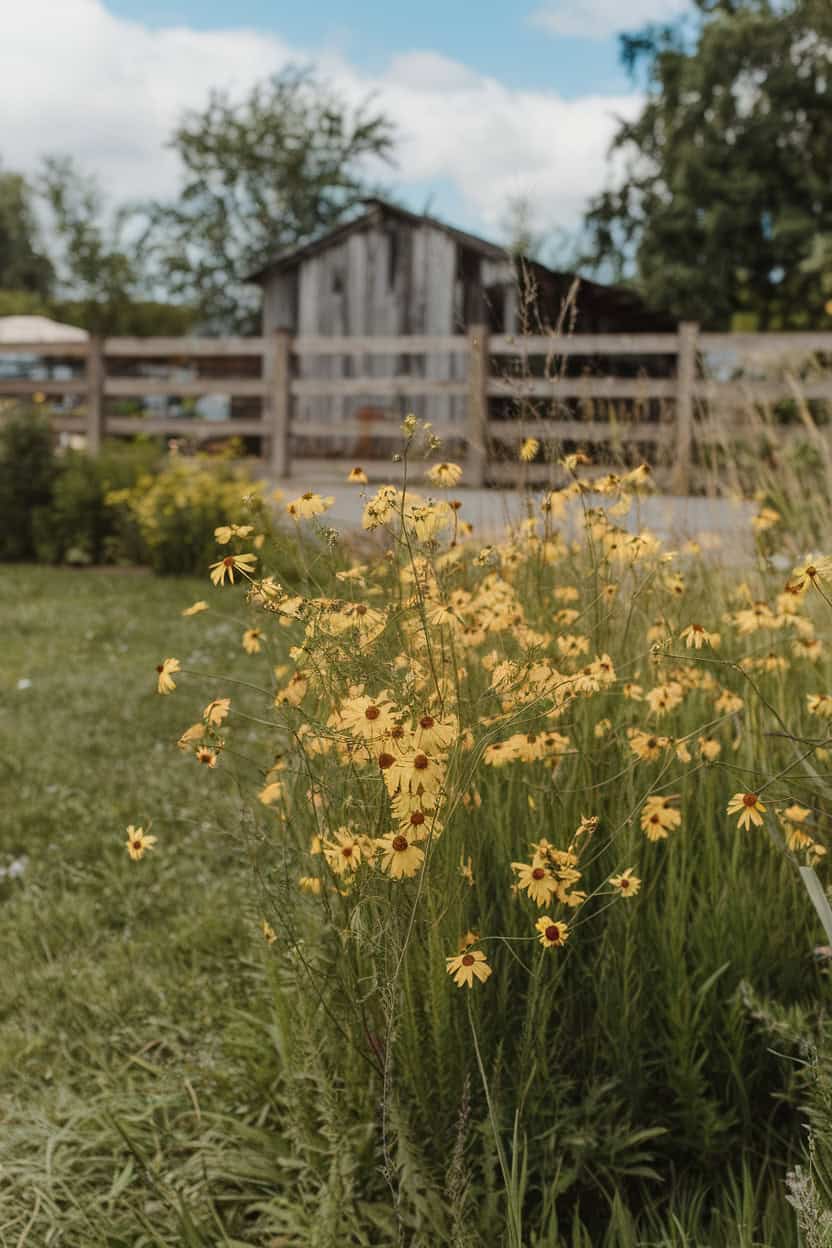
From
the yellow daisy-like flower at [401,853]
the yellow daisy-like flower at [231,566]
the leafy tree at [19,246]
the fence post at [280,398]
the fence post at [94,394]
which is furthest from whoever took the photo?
the leafy tree at [19,246]

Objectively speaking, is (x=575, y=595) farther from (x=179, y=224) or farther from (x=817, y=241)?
(x=179, y=224)

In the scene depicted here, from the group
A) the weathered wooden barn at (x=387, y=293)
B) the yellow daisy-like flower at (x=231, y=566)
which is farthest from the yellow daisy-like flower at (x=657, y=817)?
the weathered wooden barn at (x=387, y=293)

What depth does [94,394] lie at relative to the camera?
1111cm

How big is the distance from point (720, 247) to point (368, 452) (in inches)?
318

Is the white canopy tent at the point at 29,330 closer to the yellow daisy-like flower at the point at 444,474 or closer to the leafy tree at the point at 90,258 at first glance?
the leafy tree at the point at 90,258

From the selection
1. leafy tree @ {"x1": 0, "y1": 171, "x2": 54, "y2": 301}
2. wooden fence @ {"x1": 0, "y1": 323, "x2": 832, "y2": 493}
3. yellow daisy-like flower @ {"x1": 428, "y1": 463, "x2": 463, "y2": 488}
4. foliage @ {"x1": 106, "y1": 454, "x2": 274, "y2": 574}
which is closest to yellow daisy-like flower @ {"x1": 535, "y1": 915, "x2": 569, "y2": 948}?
yellow daisy-like flower @ {"x1": 428, "y1": 463, "x2": 463, "y2": 488}

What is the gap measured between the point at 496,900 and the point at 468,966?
19.7 inches

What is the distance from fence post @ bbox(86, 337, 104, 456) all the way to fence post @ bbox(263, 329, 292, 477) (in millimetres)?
1697

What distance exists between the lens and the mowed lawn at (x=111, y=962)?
177 centimetres

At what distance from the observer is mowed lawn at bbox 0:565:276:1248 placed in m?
1.77

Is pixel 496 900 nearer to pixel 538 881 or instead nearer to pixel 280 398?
pixel 538 881

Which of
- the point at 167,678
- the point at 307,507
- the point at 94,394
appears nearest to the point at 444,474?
the point at 307,507

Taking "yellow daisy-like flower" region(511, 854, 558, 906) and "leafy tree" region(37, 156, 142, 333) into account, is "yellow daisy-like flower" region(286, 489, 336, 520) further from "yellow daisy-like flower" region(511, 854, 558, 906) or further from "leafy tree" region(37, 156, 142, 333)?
"leafy tree" region(37, 156, 142, 333)

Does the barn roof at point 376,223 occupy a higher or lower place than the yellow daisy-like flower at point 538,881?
higher
